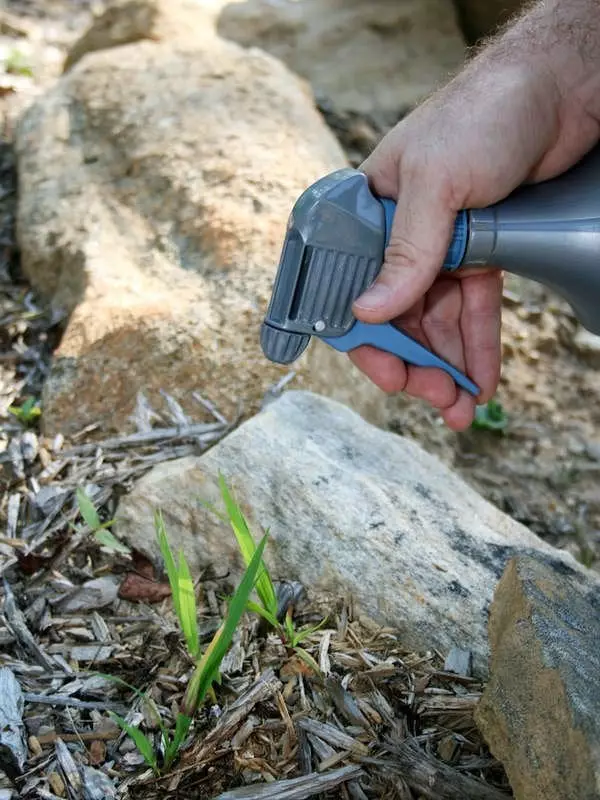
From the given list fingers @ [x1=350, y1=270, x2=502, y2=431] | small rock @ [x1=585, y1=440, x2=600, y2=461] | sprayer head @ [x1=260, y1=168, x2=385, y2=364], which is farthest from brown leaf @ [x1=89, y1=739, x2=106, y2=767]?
small rock @ [x1=585, y1=440, x2=600, y2=461]

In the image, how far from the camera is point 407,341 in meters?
1.77

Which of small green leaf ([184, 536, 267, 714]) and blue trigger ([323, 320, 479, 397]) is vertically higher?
blue trigger ([323, 320, 479, 397])

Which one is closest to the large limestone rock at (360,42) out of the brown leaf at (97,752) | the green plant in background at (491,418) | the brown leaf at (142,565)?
the green plant in background at (491,418)

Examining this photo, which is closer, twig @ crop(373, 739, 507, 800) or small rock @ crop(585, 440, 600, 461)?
twig @ crop(373, 739, 507, 800)

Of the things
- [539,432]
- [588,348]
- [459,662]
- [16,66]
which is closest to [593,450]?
[539,432]

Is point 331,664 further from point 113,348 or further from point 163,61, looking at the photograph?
point 163,61

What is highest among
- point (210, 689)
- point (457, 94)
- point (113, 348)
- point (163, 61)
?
point (457, 94)

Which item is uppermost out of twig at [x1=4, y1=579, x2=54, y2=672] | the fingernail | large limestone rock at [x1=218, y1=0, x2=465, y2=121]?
large limestone rock at [x1=218, y1=0, x2=465, y2=121]

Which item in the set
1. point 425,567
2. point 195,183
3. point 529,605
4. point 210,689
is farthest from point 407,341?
point 195,183

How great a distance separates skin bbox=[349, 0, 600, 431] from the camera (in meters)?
1.58

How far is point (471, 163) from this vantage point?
158 cm

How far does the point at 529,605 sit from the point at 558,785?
269 mm

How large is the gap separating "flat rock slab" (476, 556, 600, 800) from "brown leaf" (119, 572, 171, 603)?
2.46ft

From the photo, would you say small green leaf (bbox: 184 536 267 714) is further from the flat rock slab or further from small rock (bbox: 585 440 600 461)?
small rock (bbox: 585 440 600 461)
